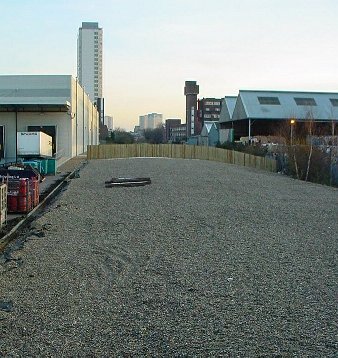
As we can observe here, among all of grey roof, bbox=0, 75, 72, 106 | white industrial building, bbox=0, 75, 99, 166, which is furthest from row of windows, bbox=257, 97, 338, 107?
grey roof, bbox=0, 75, 72, 106

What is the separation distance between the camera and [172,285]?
852 centimetres

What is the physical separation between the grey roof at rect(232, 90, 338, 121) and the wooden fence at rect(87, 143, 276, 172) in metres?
12.9

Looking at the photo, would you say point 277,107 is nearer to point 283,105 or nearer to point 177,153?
point 283,105

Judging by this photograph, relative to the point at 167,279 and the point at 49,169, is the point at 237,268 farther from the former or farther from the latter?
the point at 49,169

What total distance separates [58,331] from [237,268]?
4.17 meters

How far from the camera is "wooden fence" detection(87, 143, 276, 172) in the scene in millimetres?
48438

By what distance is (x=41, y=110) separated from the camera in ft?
157

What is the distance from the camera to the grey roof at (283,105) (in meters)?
66.3

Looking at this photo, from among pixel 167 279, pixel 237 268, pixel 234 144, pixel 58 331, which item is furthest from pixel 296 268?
pixel 234 144

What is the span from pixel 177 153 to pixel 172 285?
49.1m

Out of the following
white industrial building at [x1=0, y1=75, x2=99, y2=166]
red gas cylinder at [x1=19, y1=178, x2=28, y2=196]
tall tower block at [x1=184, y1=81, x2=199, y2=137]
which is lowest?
red gas cylinder at [x1=19, y1=178, x2=28, y2=196]

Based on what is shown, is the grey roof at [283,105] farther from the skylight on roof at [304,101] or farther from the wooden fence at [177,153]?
the wooden fence at [177,153]

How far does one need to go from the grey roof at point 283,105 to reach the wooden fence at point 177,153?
12.9 metres

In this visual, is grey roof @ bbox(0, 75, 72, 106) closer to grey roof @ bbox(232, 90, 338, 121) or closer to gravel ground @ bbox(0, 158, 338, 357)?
grey roof @ bbox(232, 90, 338, 121)
